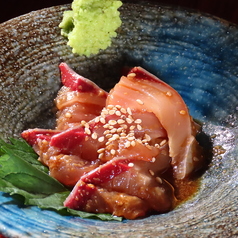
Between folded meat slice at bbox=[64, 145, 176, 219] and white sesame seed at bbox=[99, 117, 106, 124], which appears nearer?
folded meat slice at bbox=[64, 145, 176, 219]

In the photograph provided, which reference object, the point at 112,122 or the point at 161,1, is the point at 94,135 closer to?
the point at 112,122

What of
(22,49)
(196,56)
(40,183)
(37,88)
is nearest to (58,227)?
(40,183)

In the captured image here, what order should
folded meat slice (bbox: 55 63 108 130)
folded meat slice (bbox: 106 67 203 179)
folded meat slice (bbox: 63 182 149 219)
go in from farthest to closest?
folded meat slice (bbox: 55 63 108 130) < folded meat slice (bbox: 106 67 203 179) < folded meat slice (bbox: 63 182 149 219)

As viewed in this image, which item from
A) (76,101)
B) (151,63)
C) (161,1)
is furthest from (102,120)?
(161,1)

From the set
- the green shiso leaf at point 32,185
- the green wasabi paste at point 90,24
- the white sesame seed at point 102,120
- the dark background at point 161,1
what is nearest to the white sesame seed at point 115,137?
the white sesame seed at point 102,120

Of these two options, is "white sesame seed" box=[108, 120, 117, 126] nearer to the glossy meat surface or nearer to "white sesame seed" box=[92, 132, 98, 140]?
the glossy meat surface

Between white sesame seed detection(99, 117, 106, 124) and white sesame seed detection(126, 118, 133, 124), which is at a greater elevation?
white sesame seed detection(99, 117, 106, 124)

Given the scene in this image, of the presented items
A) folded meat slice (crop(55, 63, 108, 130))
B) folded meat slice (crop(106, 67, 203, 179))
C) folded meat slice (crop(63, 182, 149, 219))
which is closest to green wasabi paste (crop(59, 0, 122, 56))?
folded meat slice (crop(55, 63, 108, 130))
